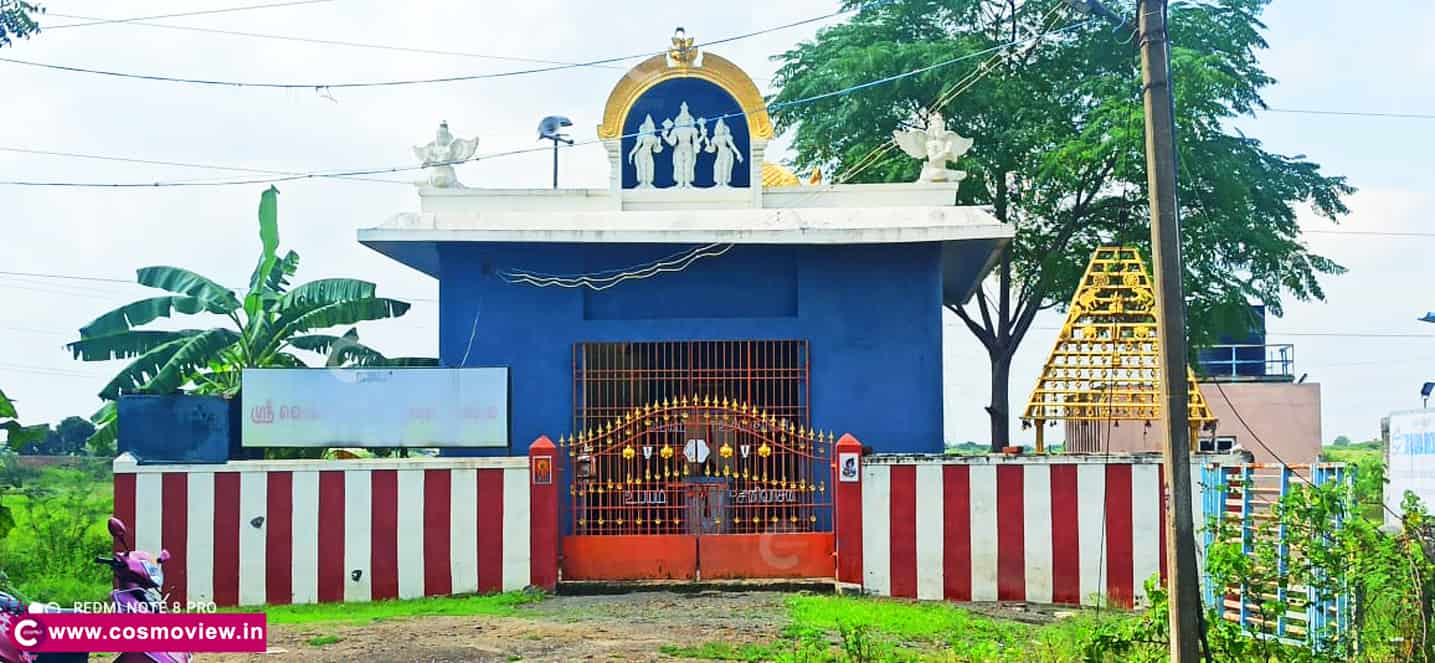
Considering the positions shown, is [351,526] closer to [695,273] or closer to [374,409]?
[374,409]

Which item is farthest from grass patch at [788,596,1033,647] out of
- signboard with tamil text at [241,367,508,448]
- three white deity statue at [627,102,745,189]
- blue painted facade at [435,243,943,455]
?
three white deity statue at [627,102,745,189]

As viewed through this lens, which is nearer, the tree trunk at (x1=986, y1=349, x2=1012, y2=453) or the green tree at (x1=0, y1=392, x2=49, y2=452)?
the green tree at (x1=0, y1=392, x2=49, y2=452)

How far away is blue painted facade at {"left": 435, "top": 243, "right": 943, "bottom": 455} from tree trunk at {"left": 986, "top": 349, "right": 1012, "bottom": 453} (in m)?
10.1

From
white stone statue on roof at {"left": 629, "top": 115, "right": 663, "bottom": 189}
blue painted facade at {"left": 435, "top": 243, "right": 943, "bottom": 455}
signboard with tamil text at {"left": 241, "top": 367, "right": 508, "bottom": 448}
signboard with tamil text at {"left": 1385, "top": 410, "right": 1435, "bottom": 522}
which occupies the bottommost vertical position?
signboard with tamil text at {"left": 1385, "top": 410, "right": 1435, "bottom": 522}

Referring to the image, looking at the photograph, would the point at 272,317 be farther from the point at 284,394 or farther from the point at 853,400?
the point at 853,400

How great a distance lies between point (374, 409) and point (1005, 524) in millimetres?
6767

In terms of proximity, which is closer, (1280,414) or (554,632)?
(554,632)

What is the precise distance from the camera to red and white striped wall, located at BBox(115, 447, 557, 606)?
1531 centimetres

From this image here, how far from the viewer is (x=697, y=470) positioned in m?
16.8

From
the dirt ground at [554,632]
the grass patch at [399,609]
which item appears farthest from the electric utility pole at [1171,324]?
the grass patch at [399,609]

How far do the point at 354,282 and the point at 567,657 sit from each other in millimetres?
9404

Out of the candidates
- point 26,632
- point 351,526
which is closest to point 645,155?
point 351,526

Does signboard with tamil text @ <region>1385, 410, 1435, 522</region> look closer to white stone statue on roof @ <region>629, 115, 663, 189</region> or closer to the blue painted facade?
the blue painted facade

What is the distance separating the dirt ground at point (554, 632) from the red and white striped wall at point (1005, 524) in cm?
132
